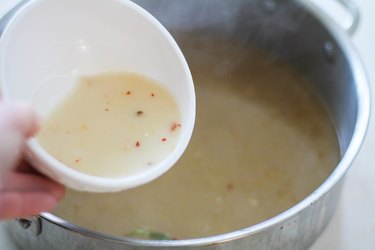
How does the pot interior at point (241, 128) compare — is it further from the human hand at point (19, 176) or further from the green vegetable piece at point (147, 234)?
the human hand at point (19, 176)

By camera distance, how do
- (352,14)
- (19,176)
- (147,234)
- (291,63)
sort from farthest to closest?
(291,63)
(352,14)
(147,234)
(19,176)

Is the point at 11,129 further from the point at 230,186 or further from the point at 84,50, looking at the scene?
the point at 230,186

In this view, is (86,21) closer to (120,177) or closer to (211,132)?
(120,177)

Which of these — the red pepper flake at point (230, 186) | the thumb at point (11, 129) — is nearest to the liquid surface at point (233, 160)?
the red pepper flake at point (230, 186)

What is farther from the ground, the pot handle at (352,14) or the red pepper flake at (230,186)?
the pot handle at (352,14)

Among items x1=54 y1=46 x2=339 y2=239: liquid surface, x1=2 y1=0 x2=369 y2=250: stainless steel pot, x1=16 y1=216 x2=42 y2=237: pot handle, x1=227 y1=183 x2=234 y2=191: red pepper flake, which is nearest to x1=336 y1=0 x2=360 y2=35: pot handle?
x1=2 y1=0 x2=369 y2=250: stainless steel pot

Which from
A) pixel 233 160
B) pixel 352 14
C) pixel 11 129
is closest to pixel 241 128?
pixel 233 160

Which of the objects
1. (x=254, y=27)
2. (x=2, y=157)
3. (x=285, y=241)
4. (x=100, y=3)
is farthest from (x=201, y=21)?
(x=2, y=157)
